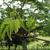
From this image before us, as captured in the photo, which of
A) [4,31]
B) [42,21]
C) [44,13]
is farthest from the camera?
[44,13]

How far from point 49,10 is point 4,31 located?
664 mm

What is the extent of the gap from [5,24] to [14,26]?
1.2 inches

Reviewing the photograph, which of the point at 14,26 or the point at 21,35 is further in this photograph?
the point at 21,35

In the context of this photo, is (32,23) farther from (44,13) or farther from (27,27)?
(44,13)

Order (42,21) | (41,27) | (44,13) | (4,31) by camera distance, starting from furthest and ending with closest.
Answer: (44,13) → (42,21) → (41,27) → (4,31)

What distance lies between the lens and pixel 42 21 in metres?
0.86

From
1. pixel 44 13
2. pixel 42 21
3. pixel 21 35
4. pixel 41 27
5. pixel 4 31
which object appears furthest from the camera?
pixel 44 13

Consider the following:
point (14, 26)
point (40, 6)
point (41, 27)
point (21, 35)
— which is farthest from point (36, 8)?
point (14, 26)

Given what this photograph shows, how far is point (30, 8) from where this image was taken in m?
1.03

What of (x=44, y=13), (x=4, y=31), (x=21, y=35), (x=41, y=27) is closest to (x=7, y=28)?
(x=4, y=31)

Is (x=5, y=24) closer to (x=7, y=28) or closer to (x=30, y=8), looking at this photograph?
(x=7, y=28)

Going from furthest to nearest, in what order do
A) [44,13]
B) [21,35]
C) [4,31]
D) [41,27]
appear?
1. [44,13]
2. [41,27]
3. [21,35]
4. [4,31]

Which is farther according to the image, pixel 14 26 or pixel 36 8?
pixel 36 8

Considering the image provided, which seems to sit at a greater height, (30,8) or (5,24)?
(5,24)
